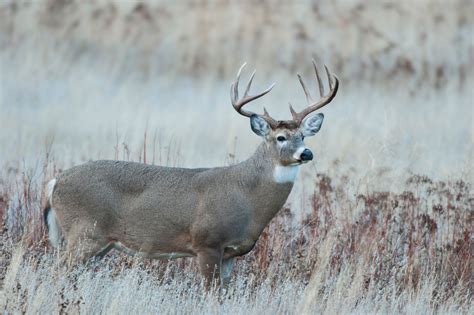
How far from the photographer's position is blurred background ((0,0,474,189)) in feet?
50.4

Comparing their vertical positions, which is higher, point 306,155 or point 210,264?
point 306,155

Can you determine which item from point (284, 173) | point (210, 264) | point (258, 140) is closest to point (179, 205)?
point (210, 264)

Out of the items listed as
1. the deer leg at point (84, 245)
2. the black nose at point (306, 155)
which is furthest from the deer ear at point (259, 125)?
the deer leg at point (84, 245)

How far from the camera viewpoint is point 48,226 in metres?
8.71

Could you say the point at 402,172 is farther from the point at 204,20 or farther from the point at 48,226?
the point at 204,20

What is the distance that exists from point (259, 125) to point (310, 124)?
44cm

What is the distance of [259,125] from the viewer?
28.5ft

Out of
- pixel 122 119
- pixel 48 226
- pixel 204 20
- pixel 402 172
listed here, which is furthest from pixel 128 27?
pixel 48 226

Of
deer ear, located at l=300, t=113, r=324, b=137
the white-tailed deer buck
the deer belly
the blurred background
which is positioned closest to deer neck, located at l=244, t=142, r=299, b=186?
the white-tailed deer buck

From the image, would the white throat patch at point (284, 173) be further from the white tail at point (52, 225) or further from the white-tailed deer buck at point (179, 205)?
the white tail at point (52, 225)

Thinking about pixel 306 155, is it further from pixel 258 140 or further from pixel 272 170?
pixel 258 140

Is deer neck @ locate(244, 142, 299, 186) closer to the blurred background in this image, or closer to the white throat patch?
the white throat patch

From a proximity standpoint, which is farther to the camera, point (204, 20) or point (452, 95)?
point (204, 20)

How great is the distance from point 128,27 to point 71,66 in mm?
2847
